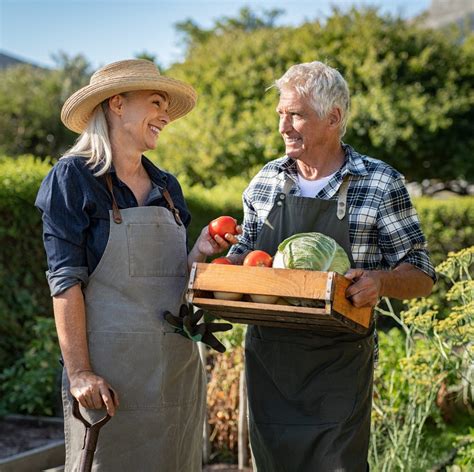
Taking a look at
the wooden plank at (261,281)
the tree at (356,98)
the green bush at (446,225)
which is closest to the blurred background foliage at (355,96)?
the tree at (356,98)

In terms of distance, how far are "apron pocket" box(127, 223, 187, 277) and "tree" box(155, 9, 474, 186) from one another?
343 inches

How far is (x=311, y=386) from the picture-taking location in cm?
312

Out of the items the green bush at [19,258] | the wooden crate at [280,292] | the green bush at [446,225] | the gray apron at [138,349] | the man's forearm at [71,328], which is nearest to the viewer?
the wooden crate at [280,292]

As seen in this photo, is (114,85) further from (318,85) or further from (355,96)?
(355,96)

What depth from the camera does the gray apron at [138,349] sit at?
280cm

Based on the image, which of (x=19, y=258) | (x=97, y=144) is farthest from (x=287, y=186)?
(x=19, y=258)

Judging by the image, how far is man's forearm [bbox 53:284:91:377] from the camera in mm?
2689

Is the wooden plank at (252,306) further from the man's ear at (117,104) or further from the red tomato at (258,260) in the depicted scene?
the man's ear at (117,104)

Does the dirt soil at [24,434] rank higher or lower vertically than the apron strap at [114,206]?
lower

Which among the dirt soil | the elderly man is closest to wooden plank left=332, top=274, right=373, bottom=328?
the elderly man

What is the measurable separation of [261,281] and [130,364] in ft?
1.81

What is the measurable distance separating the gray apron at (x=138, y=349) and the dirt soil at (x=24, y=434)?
96.0 inches

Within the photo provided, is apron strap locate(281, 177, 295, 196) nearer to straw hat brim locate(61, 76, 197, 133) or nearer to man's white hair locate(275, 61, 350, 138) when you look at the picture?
man's white hair locate(275, 61, 350, 138)

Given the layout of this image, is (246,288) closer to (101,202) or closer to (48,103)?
(101,202)
